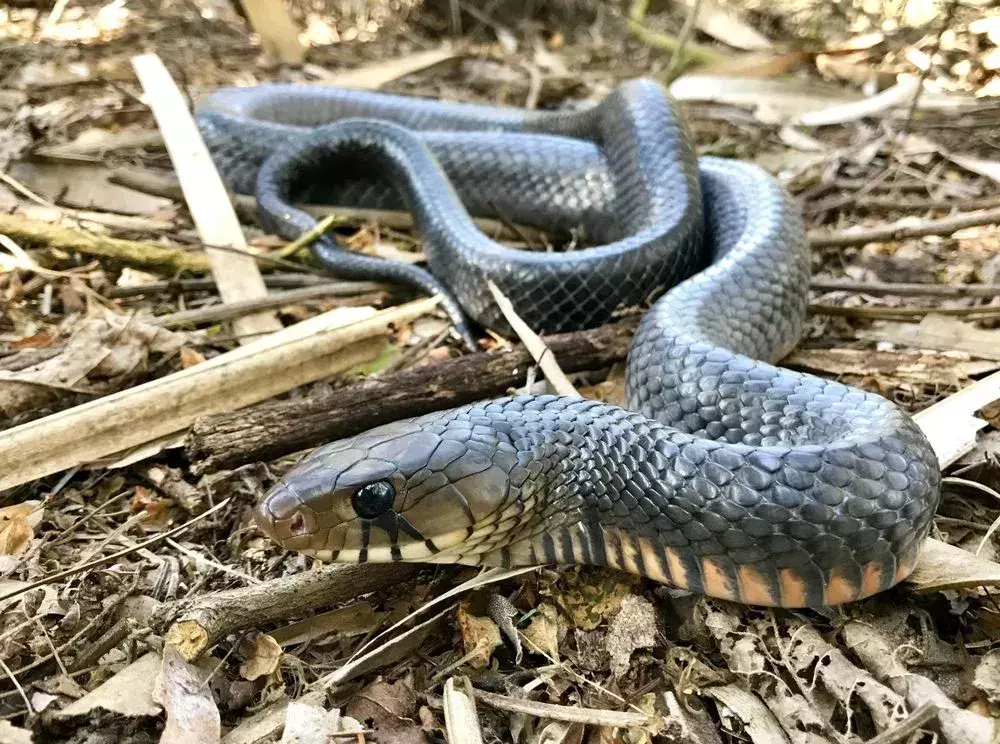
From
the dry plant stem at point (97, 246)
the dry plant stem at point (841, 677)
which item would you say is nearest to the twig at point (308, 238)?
the dry plant stem at point (97, 246)

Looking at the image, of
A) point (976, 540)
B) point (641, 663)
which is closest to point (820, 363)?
point (976, 540)

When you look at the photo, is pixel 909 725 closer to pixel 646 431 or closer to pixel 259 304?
pixel 646 431

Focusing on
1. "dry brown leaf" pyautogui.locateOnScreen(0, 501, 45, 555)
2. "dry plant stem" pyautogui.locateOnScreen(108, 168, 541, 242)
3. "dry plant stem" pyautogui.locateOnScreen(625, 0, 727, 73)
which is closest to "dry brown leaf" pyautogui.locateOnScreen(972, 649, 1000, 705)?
Result: "dry brown leaf" pyautogui.locateOnScreen(0, 501, 45, 555)

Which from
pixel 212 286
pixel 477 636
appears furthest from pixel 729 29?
pixel 477 636

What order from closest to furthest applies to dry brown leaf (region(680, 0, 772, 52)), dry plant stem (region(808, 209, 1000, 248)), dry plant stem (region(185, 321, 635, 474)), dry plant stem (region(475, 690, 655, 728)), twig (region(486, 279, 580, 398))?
dry plant stem (region(475, 690, 655, 728)) < dry plant stem (region(185, 321, 635, 474)) < twig (region(486, 279, 580, 398)) < dry plant stem (region(808, 209, 1000, 248)) < dry brown leaf (region(680, 0, 772, 52))

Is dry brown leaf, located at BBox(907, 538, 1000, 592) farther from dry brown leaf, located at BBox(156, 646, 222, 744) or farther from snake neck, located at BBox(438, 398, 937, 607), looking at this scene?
dry brown leaf, located at BBox(156, 646, 222, 744)

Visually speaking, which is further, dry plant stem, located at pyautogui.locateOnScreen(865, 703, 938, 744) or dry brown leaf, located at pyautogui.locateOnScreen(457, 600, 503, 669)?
dry brown leaf, located at pyautogui.locateOnScreen(457, 600, 503, 669)

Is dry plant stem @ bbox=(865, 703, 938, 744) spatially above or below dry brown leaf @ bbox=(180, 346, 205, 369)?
above
